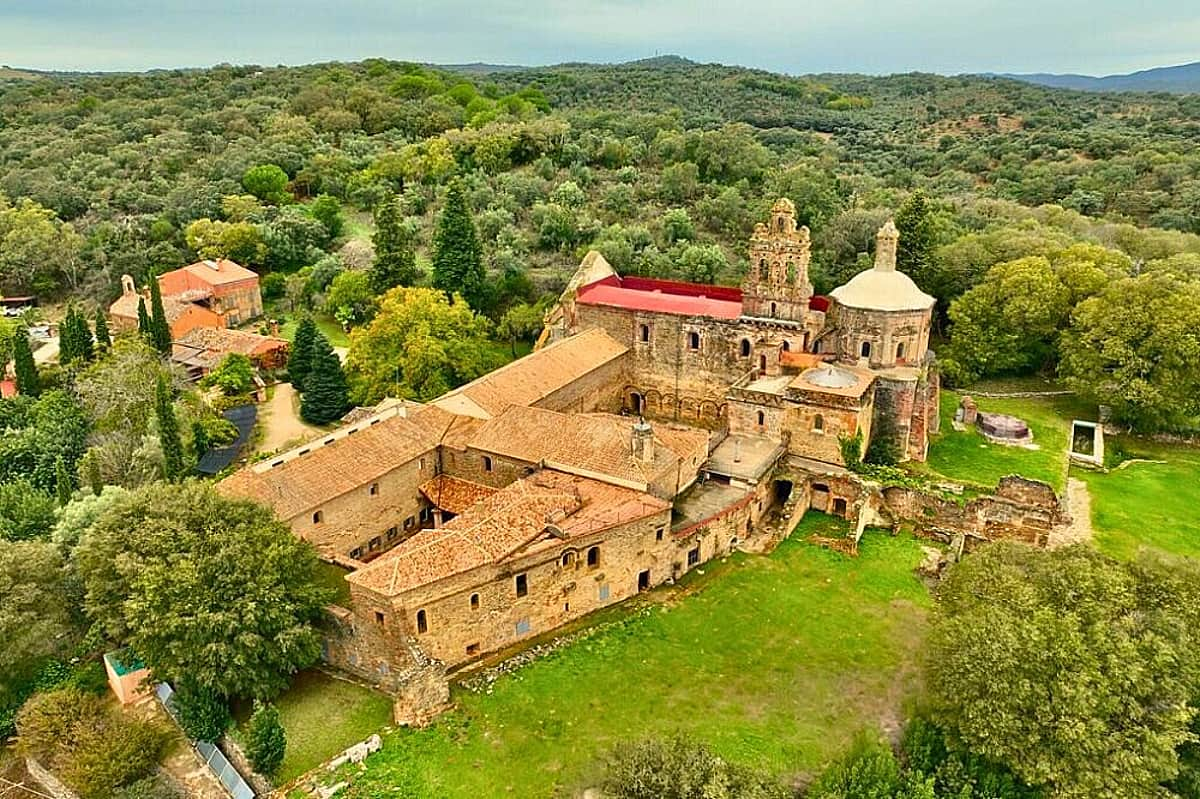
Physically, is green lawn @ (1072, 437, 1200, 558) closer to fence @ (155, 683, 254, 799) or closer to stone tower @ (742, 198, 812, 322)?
stone tower @ (742, 198, 812, 322)

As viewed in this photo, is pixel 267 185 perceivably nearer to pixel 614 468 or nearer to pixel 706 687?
pixel 614 468

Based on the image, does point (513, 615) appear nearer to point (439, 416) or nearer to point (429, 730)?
point (429, 730)

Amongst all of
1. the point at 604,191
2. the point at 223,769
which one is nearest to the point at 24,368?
the point at 223,769

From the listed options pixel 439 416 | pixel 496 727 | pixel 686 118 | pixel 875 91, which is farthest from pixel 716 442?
pixel 875 91

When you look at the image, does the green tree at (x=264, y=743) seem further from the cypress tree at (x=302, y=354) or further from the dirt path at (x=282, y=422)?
the cypress tree at (x=302, y=354)

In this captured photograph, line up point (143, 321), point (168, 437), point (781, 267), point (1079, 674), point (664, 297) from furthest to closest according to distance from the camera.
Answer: point (143, 321), point (664, 297), point (781, 267), point (168, 437), point (1079, 674)

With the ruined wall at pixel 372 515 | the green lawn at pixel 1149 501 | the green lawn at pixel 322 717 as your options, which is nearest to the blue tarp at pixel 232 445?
the ruined wall at pixel 372 515

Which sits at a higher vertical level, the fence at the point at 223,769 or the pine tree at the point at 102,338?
the pine tree at the point at 102,338
